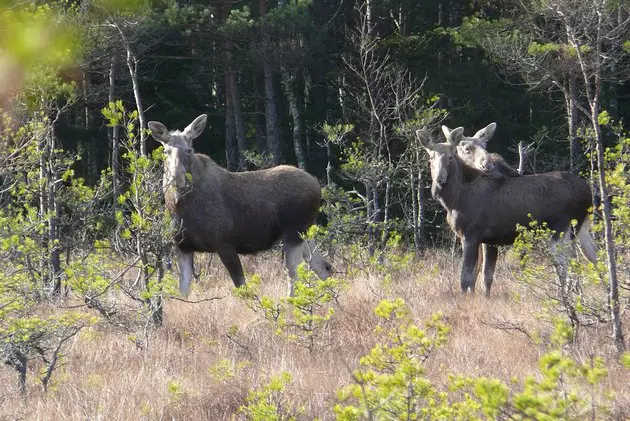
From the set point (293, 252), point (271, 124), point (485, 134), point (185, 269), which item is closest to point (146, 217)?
point (185, 269)

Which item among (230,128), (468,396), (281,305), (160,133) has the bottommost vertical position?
(281,305)

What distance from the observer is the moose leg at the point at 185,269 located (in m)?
9.85

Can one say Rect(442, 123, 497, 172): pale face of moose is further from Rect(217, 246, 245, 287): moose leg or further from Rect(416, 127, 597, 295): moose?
Rect(217, 246, 245, 287): moose leg

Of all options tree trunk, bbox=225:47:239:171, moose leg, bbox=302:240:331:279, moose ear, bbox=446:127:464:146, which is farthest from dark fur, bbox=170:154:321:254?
tree trunk, bbox=225:47:239:171

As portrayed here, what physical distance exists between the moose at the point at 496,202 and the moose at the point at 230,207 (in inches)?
71.0

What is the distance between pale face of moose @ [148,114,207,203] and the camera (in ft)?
30.5

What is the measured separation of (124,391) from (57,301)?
429cm

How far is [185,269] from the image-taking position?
9953mm

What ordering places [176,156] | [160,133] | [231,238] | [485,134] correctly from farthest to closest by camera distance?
[485,134] < [231,238] < [160,133] < [176,156]

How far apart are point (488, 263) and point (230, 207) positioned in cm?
358

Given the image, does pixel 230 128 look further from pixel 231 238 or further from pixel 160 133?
pixel 160 133

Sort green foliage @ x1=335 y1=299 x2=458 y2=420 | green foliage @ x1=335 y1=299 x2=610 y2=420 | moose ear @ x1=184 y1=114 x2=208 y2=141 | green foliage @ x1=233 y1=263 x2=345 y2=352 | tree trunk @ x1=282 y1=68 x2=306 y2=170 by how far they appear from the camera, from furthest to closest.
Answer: tree trunk @ x1=282 y1=68 x2=306 y2=170 → moose ear @ x1=184 y1=114 x2=208 y2=141 → green foliage @ x1=233 y1=263 x2=345 y2=352 → green foliage @ x1=335 y1=299 x2=458 y2=420 → green foliage @ x1=335 y1=299 x2=610 y2=420

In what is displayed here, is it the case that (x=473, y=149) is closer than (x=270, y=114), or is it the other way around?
(x=473, y=149)

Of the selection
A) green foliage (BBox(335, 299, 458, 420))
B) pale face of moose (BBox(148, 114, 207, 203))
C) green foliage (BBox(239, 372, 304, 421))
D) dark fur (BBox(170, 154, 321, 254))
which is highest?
pale face of moose (BBox(148, 114, 207, 203))
